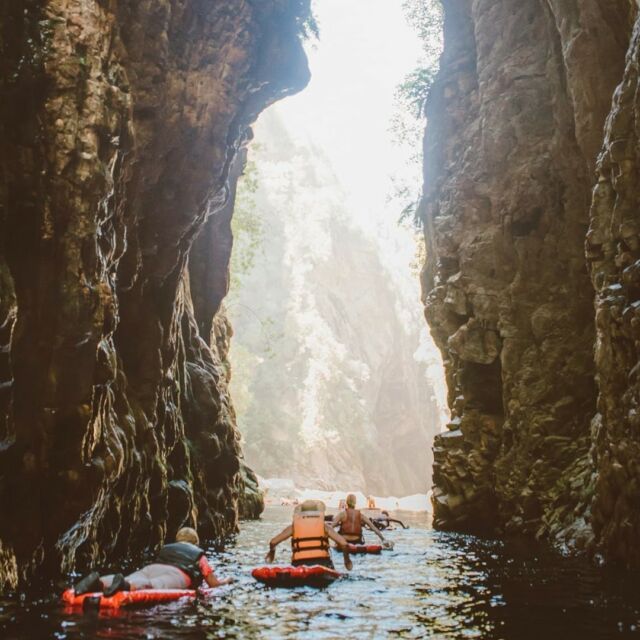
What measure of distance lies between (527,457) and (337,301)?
6920 cm

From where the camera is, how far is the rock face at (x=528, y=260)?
55.6ft

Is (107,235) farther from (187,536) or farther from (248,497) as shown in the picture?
(248,497)

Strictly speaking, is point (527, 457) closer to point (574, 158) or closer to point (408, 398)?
point (574, 158)

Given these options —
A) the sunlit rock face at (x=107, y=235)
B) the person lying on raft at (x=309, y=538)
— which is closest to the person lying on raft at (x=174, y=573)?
the person lying on raft at (x=309, y=538)

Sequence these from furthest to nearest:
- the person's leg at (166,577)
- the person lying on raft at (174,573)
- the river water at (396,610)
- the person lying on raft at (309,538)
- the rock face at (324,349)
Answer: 1. the rock face at (324,349)
2. the person lying on raft at (309,538)
3. the person's leg at (166,577)
4. the person lying on raft at (174,573)
5. the river water at (396,610)

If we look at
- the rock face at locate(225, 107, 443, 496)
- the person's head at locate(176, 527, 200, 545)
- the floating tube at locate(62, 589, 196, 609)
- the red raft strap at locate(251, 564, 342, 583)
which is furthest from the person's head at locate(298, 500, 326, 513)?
the rock face at locate(225, 107, 443, 496)

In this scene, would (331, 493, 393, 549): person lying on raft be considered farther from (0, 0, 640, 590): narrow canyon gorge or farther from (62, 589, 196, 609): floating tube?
(62, 589, 196, 609): floating tube

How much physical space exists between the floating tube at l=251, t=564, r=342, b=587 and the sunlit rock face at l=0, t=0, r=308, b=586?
10.4 ft

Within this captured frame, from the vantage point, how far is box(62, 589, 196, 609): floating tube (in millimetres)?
7727

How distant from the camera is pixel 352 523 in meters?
16.1

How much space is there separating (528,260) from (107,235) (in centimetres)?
1422

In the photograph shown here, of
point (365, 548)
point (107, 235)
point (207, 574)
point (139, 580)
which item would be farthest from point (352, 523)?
point (107, 235)

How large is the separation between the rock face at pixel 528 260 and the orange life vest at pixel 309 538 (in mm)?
5382

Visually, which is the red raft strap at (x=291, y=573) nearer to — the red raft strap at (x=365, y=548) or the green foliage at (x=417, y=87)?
the red raft strap at (x=365, y=548)
